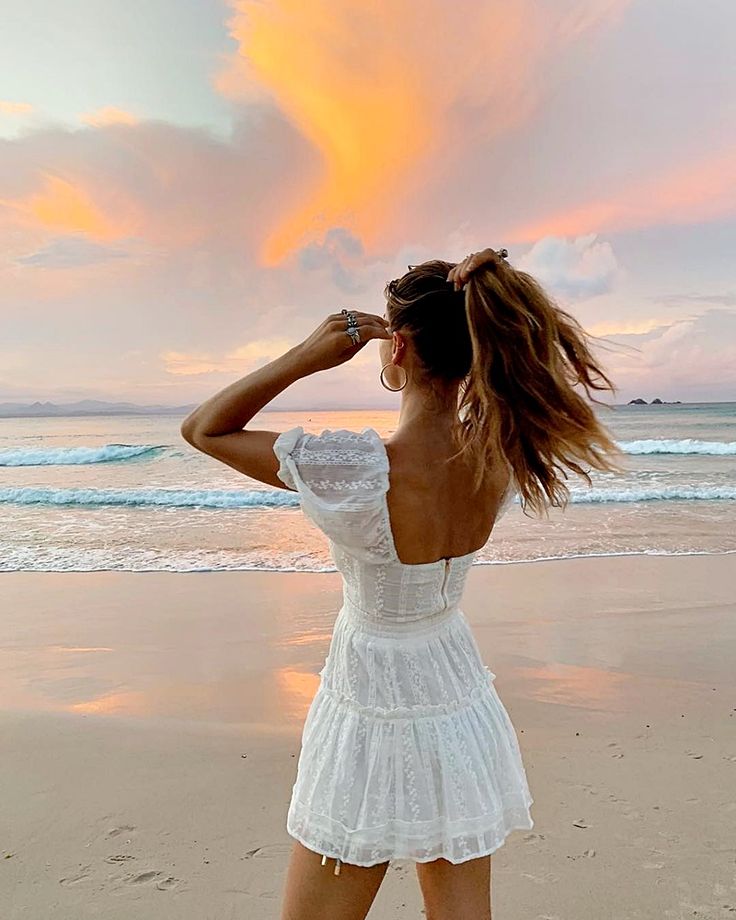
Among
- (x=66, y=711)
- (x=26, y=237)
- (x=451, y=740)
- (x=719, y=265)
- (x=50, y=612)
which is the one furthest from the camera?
(x=719, y=265)

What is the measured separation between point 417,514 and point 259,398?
390mm

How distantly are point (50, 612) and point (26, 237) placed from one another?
49.6ft

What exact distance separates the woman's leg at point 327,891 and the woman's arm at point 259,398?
812 mm

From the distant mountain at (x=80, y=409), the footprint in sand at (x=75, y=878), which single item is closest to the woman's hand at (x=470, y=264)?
the footprint in sand at (x=75, y=878)

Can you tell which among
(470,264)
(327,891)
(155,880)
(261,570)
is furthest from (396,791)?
(261,570)

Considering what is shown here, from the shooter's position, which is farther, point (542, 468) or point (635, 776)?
point (635, 776)

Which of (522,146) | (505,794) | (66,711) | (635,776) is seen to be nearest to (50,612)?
(66,711)

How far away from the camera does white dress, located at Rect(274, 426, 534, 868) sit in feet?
4.71

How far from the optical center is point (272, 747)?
367 centimetres

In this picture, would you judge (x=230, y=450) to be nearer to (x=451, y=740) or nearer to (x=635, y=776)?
(x=451, y=740)

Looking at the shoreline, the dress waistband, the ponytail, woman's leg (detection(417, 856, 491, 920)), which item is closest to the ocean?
the shoreline

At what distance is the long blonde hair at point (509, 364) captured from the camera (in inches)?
54.8

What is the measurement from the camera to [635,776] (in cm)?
334

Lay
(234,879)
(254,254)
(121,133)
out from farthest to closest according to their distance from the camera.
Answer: (254,254)
(121,133)
(234,879)
